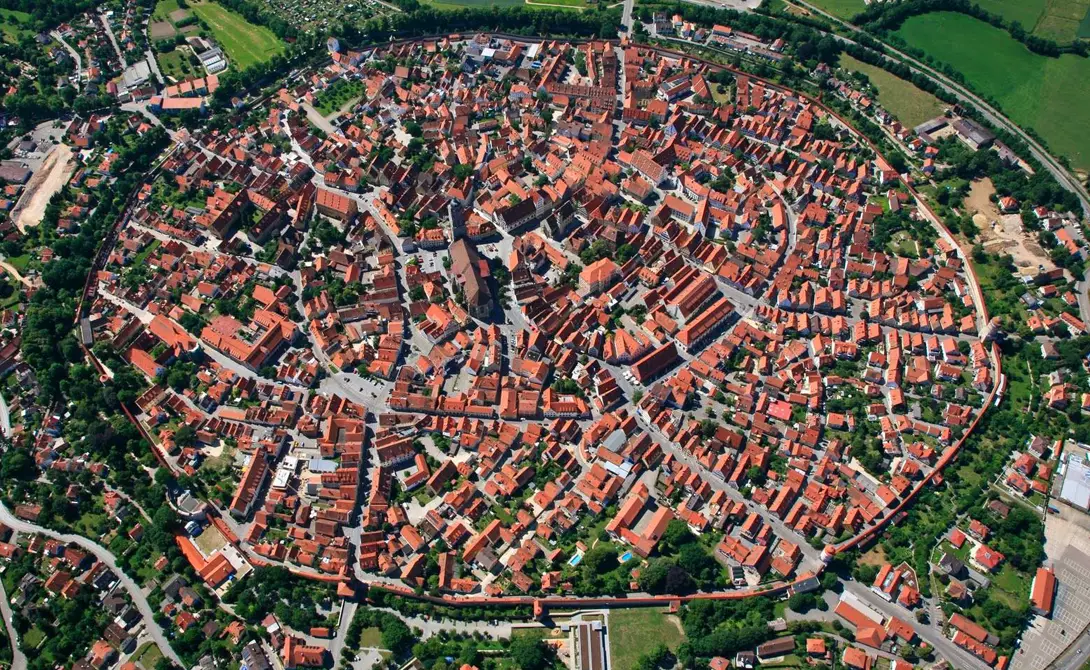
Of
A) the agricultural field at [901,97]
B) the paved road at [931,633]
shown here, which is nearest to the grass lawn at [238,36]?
the agricultural field at [901,97]

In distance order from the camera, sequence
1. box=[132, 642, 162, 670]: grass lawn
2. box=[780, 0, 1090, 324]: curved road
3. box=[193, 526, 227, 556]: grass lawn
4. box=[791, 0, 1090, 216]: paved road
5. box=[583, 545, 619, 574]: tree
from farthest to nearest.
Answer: box=[791, 0, 1090, 216]: paved road < box=[780, 0, 1090, 324]: curved road < box=[193, 526, 227, 556]: grass lawn < box=[583, 545, 619, 574]: tree < box=[132, 642, 162, 670]: grass lawn

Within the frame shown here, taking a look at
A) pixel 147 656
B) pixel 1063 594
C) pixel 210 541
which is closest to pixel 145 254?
pixel 210 541

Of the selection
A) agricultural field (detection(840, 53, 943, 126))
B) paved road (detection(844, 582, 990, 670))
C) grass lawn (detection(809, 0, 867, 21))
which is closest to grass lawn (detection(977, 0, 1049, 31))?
grass lawn (detection(809, 0, 867, 21))

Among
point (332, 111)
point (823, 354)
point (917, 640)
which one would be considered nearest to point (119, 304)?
point (332, 111)

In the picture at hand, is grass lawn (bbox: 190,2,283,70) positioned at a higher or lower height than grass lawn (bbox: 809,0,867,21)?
lower

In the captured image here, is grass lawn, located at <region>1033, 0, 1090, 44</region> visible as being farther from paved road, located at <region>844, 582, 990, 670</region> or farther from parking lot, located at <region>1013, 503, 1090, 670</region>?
paved road, located at <region>844, 582, 990, 670</region>

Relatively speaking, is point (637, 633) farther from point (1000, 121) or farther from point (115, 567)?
point (1000, 121)
